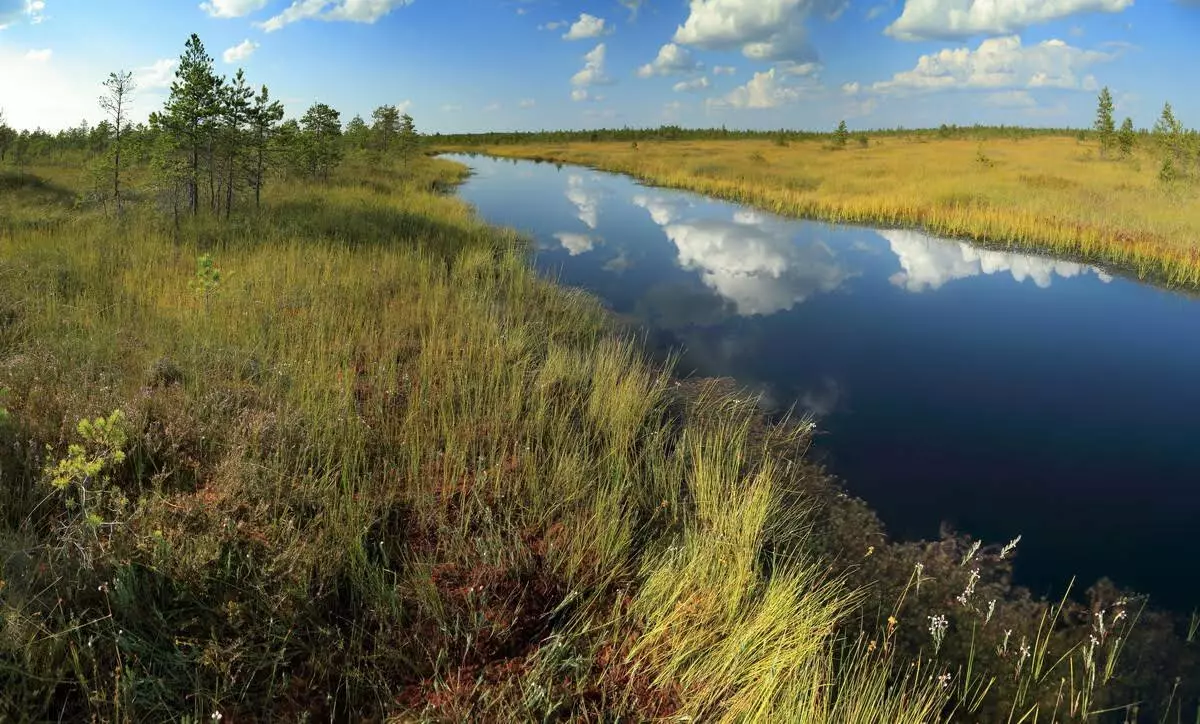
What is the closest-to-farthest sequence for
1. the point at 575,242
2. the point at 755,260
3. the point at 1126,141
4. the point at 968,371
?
the point at 968,371 → the point at 755,260 → the point at 575,242 → the point at 1126,141

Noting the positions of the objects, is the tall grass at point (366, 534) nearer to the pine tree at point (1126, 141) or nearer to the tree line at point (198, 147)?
the tree line at point (198, 147)

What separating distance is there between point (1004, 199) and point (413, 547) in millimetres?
25479

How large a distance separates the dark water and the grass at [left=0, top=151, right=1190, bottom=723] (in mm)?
1004

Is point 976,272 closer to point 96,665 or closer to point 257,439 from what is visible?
point 257,439

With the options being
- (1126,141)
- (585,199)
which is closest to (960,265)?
(585,199)

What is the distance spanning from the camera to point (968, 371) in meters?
9.30

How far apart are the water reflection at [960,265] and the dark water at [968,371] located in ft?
0.34

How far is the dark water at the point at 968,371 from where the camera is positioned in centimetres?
569

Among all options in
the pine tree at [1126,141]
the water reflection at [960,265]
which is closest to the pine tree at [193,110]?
the water reflection at [960,265]

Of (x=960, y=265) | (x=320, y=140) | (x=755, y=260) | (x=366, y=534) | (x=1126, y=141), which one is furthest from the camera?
(x=1126, y=141)

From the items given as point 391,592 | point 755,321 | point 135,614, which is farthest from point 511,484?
point 755,321

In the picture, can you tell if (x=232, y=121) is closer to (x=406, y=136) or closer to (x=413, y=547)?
(x=413, y=547)

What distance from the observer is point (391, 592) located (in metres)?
3.35

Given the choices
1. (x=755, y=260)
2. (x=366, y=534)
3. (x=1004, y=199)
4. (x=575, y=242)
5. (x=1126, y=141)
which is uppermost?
(x=1126, y=141)
